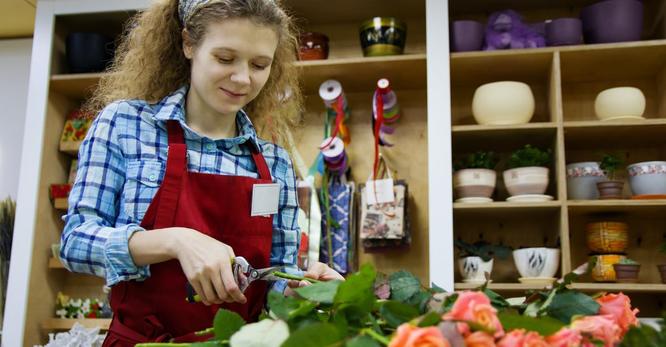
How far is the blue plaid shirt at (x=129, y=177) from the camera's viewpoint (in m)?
0.98

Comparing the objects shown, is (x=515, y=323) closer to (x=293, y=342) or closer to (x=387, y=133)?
(x=293, y=342)

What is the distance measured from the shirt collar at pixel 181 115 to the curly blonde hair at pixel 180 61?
0.23 feet

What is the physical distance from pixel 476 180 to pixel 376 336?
6.51 ft

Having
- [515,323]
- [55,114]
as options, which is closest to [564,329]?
[515,323]

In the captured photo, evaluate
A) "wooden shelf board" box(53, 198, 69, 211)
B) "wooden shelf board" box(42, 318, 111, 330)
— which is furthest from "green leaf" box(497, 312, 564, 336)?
"wooden shelf board" box(53, 198, 69, 211)

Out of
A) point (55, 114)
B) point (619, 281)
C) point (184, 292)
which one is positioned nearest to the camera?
point (184, 292)

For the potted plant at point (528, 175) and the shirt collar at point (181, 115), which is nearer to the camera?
the shirt collar at point (181, 115)

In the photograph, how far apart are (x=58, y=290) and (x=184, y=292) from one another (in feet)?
6.70

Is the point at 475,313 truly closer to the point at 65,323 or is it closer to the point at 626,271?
the point at 626,271

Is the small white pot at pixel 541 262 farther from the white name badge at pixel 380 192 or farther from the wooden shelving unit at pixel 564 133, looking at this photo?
the white name badge at pixel 380 192

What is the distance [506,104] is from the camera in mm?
2398

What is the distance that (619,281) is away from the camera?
2258 millimetres

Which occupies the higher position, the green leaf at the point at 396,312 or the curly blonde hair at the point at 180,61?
the curly blonde hair at the point at 180,61

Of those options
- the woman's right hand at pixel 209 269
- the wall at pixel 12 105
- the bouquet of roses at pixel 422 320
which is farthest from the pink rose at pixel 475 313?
the wall at pixel 12 105
